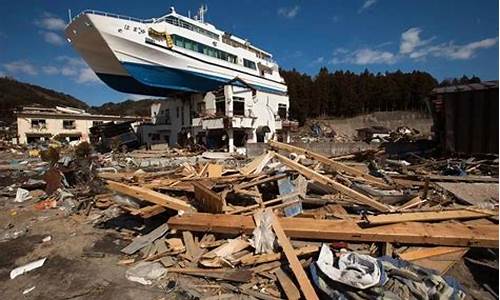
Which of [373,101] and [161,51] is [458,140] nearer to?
[161,51]

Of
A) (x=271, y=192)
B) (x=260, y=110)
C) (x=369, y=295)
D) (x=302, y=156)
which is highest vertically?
(x=260, y=110)

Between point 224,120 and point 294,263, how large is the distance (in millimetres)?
22201

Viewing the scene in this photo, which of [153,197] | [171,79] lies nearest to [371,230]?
[153,197]

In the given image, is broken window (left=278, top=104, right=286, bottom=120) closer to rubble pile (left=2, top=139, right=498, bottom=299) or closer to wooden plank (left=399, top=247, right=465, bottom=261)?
rubble pile (left=2, top=139, right=498, bottom=299)

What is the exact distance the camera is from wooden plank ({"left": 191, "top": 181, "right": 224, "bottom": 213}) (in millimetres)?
5438

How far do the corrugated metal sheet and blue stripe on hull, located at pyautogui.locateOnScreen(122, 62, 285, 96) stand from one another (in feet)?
68.8

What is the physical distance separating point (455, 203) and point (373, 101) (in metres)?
67.5

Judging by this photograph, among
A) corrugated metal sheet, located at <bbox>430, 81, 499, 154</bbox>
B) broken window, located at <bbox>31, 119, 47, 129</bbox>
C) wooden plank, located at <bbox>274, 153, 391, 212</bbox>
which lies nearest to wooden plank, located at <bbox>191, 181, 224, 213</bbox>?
wooden plank, located at <bbox>274, 153, 391, 212</bbox>

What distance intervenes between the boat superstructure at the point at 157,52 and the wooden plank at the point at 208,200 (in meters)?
22.6

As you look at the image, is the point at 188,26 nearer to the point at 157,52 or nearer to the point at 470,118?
the point at 157,52

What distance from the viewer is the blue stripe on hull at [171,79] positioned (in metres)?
25.8

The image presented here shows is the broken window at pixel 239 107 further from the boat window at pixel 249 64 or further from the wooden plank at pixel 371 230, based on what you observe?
the wooden plank at pixel 371 230

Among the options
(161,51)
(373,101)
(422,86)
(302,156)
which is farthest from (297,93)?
(302,156)

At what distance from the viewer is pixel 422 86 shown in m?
67.1
